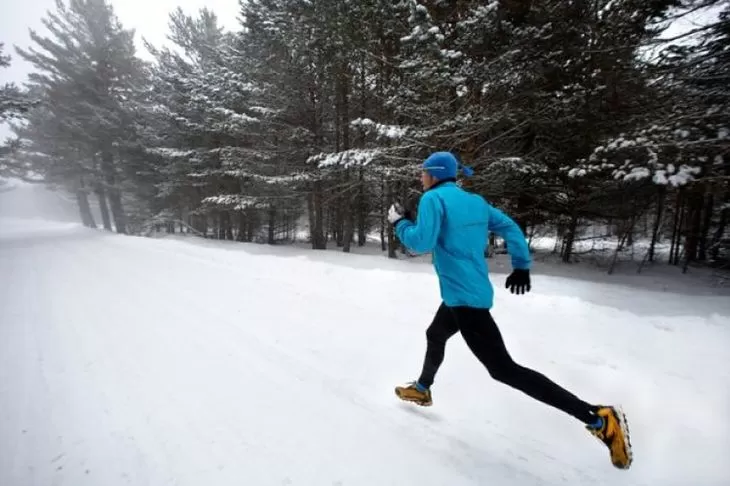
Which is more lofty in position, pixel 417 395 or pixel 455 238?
pixel 455 238

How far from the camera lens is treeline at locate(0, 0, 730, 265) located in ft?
19.4

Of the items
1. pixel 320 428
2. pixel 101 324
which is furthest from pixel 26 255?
pixel 320 428

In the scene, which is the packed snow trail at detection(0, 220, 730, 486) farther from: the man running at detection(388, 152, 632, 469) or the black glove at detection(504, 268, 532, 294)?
the black glove at detection(504, 268, 532, 294)

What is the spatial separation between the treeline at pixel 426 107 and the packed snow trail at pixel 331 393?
1908 millimetres

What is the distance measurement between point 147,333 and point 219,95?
1293cm

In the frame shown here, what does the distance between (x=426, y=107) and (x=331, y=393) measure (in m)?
6.45

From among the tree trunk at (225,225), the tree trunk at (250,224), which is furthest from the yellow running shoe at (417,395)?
the tree trunk at (225,225)

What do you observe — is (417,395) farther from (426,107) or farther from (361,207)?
(361,207)

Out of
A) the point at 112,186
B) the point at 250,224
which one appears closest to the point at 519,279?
the point at 250,224

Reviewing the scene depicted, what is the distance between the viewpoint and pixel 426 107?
23.6ft

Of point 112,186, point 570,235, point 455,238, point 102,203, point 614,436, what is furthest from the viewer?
point 102,203

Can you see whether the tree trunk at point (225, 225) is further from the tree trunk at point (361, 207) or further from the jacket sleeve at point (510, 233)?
the jacket sleeve at point (510, 233)

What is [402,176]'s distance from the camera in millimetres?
8047

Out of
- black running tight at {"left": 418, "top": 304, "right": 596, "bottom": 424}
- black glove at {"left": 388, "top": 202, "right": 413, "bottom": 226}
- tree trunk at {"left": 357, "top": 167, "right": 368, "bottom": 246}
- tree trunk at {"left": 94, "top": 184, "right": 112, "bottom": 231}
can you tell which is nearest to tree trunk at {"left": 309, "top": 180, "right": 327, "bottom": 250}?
tree trunk at {"left": 357, "top": 167, "right": 368, "bottom": 246}
